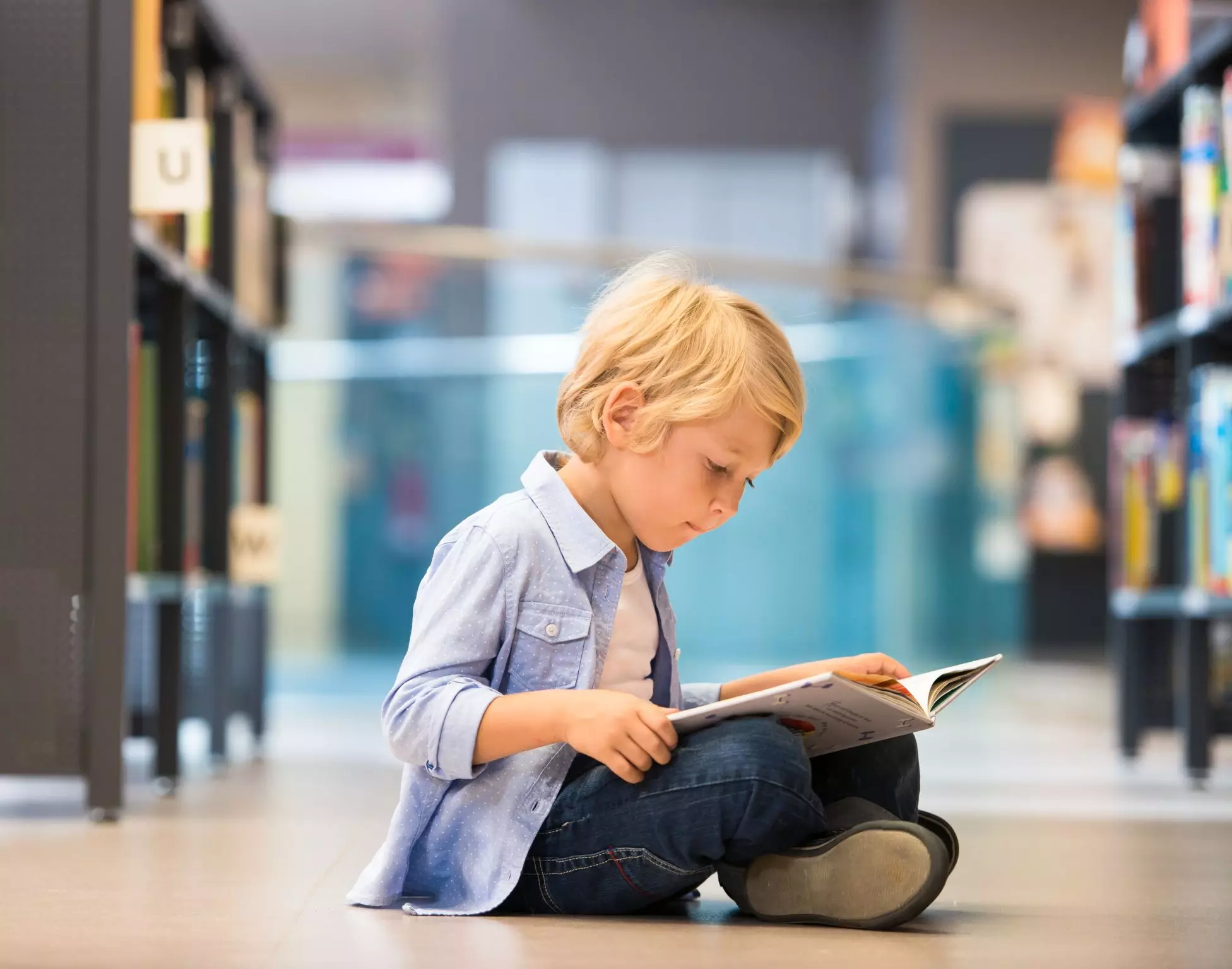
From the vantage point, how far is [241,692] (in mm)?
3256

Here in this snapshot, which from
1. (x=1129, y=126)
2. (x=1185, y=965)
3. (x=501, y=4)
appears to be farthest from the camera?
(x=501, y=4)

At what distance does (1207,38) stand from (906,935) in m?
1.98

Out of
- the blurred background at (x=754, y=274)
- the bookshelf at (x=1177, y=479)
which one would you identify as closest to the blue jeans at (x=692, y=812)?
the blurred background at (x=754, y=274)

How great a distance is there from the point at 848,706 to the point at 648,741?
162mm

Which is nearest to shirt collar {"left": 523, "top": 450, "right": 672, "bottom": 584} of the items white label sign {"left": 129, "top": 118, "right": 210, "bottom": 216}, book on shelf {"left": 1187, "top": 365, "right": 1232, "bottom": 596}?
white label sign {"left": 129, "top": 118, "right": 210, "bottom": 216}

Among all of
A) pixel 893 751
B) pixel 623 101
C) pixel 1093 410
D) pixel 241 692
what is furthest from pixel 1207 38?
pixel 623 101

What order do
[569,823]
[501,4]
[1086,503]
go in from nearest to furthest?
[569,823] < [1086,503] < [501,4]

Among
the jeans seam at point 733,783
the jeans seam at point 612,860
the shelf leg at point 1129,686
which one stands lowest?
the shelf leg at point 1129,686

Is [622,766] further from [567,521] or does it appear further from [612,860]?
[567,521]

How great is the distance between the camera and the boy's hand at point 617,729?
1.20 metres

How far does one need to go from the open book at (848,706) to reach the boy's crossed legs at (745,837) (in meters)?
0.03

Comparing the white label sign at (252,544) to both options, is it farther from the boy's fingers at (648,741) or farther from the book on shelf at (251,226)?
the boy's fingers at (648,741)

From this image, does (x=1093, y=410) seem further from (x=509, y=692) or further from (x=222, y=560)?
(x=509, y=692)

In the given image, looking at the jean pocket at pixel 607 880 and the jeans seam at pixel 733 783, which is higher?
the jeans seam at pixel 733 783
